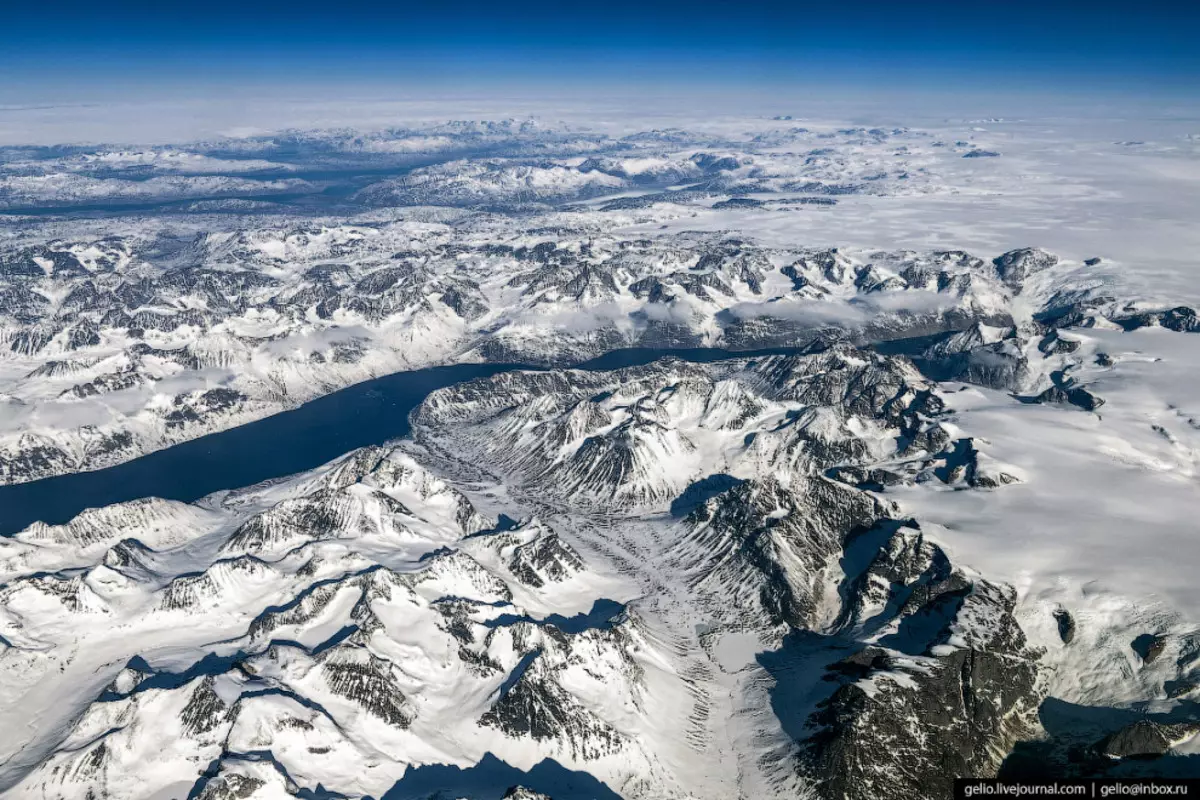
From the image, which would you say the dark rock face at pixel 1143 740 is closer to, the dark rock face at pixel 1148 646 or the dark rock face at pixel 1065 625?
the dark rock face at pixel 1148 646

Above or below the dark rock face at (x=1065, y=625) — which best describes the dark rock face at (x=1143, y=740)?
below

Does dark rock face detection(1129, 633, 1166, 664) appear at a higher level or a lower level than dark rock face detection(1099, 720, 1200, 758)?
higher

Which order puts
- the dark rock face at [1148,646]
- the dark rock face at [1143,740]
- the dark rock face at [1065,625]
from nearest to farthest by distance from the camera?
the dark rock face at [1143,740] → the dark rock face at [1148,646] → the dark rock face at [1065,625]

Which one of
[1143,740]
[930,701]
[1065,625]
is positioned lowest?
[1143,740]

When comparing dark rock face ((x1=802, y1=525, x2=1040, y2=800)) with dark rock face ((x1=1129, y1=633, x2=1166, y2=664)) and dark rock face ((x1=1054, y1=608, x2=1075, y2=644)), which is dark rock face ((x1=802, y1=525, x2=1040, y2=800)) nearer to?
dark rock face ((x1=1054, y1=608, x2=1075, y2=644))

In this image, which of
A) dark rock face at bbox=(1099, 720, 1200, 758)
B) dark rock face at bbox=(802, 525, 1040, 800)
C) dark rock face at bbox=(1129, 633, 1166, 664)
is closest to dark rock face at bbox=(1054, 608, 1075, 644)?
dark rock face at bbox=(802, 525, 1040, 800)

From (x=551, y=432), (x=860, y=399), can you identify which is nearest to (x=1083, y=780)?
(x=860, y=399)

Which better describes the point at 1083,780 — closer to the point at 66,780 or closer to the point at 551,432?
the point at 66,780

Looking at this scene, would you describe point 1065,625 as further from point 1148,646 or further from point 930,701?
point 930,701

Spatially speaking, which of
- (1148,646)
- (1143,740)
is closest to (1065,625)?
(1148,646)

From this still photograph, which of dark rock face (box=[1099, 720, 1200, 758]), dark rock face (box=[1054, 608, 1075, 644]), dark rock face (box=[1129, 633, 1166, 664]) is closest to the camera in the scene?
dark rock face (box=[1099, 720, 1200, 758])

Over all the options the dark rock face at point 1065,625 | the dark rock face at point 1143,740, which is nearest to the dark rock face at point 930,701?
the dark rock face at point 1065,625

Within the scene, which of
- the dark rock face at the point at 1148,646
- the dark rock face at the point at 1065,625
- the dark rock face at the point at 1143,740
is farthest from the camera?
the dark rock face at the point at 1065,625
